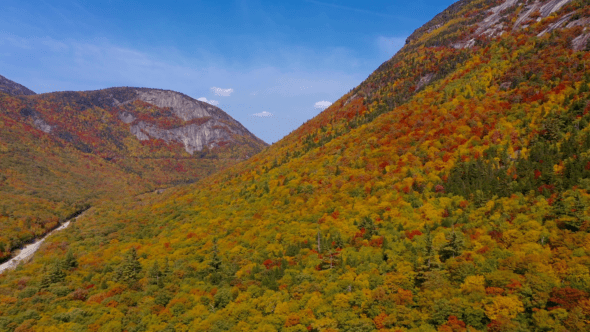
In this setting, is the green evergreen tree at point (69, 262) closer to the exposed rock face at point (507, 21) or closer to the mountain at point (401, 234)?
the mountain at point (401, 234)

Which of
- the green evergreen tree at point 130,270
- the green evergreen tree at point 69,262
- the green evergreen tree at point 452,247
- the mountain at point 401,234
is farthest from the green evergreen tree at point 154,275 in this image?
the green evergreen tree at point 452,247

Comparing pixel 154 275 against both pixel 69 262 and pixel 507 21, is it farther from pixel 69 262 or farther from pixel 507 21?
pixel 507 21

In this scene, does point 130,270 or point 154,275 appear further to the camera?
point 130,270

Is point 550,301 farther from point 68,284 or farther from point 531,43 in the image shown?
point 531,43

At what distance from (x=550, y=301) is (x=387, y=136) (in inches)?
3132

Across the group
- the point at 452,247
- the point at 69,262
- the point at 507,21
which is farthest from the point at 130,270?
the point at 507,21

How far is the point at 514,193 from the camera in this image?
6925 centimetres

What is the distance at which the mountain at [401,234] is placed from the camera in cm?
5034

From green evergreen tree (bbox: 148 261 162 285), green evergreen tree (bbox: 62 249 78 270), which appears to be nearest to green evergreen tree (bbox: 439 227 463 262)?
green evergreen tree (bbox: 148 261 162 285)

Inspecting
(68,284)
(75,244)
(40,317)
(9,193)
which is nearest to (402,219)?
(40,317)

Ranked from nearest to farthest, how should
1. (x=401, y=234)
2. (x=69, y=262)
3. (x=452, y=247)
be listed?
1. (x=452, y=247)
2. (x=401, y=234)
3. (x=69, y=262)

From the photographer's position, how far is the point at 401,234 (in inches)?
2844

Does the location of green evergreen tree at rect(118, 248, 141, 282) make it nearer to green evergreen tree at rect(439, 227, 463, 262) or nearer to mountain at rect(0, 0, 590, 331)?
mountain at rect(0, 0, 590, 331)

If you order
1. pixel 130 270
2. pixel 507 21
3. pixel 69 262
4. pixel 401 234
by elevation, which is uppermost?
pixel 507 21
